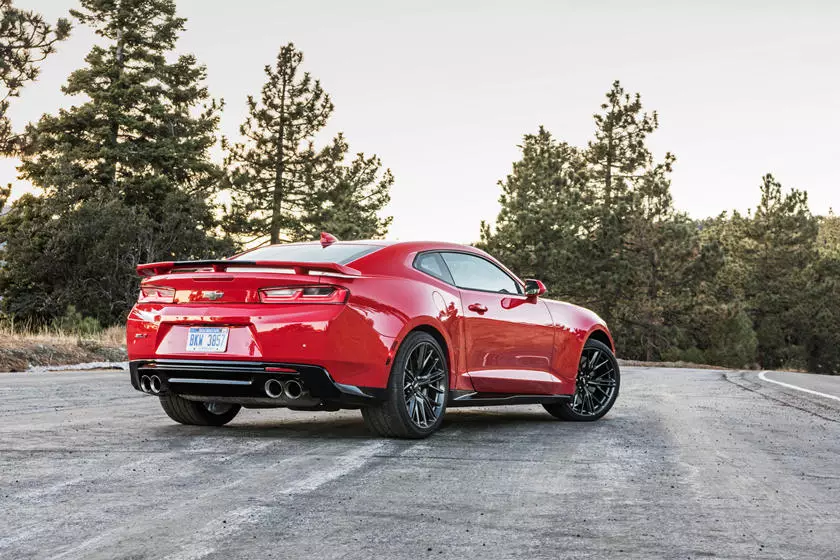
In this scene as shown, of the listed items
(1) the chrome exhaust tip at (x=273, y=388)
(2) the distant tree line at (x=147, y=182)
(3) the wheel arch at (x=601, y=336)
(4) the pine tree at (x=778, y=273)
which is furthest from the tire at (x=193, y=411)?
(4) the pine tree at (x=778, y=273)

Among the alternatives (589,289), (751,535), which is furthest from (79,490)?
(589,289)

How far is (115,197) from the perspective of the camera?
41562 mm

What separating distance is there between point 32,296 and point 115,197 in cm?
536

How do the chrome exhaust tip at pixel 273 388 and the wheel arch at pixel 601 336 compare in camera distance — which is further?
the wheel arch at pixel 601 336

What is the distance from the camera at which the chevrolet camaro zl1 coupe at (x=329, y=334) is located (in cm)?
680

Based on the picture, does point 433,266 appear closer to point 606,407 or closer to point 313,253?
point 313,253

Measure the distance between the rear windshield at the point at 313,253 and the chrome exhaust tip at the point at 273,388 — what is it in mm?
985

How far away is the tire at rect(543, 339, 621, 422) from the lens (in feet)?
30.9

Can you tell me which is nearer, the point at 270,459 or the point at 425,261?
the point at 270,459

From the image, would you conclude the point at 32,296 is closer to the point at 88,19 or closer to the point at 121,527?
the point at 88,19

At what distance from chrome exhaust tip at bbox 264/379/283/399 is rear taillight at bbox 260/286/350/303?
0.55m

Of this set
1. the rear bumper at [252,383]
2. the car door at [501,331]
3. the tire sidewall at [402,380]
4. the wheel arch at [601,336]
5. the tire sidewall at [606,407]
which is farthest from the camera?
the wheel arch at [601,336]

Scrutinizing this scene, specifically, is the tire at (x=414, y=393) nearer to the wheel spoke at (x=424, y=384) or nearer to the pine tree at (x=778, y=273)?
the wheel spoke at (x=424, y=384)

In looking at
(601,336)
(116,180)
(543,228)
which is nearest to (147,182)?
(116,180)
